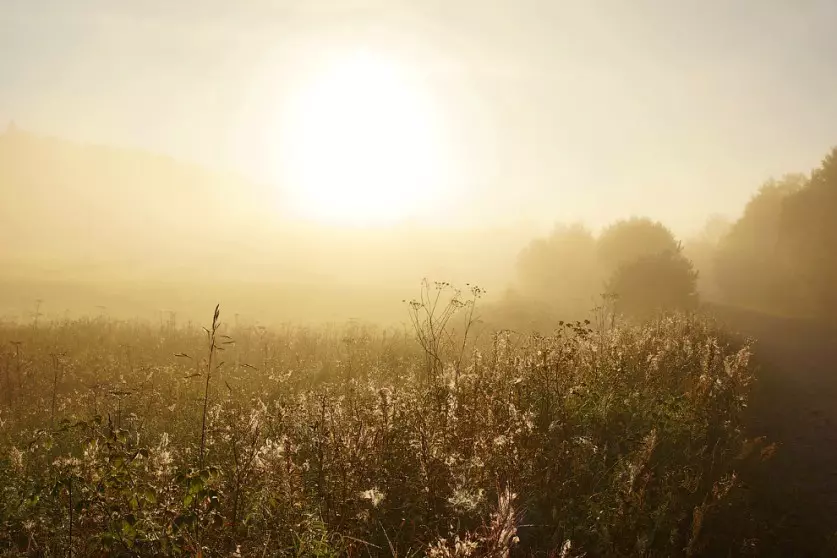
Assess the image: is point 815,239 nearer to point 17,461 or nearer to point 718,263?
point 718,263

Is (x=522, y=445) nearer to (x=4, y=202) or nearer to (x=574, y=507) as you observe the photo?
(x=574, y=507)

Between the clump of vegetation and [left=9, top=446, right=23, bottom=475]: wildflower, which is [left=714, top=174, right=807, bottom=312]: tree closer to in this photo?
the clump of vegetation

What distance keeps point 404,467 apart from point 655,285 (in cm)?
2313

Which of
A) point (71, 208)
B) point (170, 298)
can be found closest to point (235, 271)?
point (170, 298)

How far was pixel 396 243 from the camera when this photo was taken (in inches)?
3895

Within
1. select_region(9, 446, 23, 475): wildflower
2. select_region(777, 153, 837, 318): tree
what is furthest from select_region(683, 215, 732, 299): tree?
select_region(9, 446, 23, 475): wildflower

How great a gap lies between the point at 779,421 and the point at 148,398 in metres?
11.2

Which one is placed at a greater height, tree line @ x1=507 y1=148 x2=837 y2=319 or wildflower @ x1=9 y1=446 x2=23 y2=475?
tree line @ x1=507 y1=148 x2=837 y2=319

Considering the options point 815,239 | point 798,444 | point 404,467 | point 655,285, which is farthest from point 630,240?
point 404,467

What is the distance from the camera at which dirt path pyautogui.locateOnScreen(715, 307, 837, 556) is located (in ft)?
16.9

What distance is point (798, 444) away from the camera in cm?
765

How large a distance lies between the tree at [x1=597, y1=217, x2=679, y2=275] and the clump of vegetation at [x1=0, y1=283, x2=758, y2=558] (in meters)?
25.8

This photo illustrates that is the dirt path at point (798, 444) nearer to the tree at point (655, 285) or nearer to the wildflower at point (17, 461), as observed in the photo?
the wildflower at point (17, 461)

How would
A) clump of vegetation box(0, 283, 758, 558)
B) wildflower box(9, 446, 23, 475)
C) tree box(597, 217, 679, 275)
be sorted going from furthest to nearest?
tree box(597, 217, 679, 275)
wildflower box(9, 446, 23, 475)
clump of vegetation box(0, 283, 758, 558)
